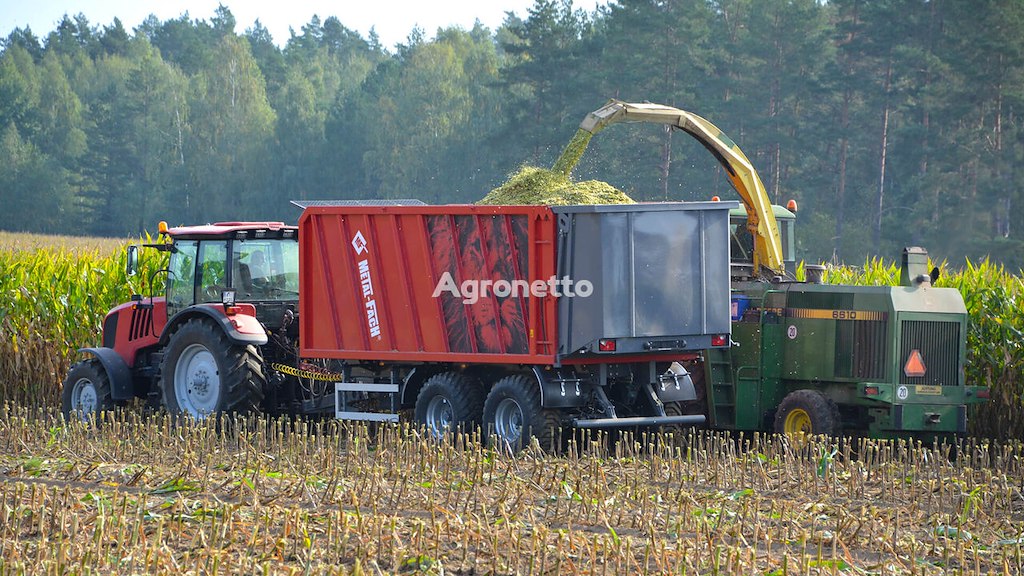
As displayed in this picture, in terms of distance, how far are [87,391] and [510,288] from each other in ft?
16.5

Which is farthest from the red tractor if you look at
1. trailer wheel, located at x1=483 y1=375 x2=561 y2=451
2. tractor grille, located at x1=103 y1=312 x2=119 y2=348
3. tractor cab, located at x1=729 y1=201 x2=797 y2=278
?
tractor cab, located at x1=729 y1=201 x2=797 y2=278


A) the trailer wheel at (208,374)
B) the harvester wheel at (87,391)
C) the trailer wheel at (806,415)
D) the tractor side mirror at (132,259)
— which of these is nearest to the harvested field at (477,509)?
the trailer wheel at (806,415)

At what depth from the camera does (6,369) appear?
1680 cm

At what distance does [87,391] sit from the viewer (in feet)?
46.4

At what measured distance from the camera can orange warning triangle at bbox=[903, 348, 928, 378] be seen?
39.7 ft

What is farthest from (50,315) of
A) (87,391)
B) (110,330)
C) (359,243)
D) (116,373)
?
(359,243)

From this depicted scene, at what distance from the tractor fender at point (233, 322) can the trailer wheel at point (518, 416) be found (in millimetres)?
2437

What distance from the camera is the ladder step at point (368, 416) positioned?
41.2 feet

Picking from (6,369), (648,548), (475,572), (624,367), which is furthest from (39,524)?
(6,369)

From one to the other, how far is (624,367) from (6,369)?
27.7ft

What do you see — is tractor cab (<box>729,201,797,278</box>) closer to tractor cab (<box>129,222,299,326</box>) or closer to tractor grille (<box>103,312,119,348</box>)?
tractor cab (<box>129,222,299,326</box>)

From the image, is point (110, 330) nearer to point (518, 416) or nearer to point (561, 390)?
point (518, 416)

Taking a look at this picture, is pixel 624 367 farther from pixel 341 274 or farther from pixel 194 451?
pixel 194 451

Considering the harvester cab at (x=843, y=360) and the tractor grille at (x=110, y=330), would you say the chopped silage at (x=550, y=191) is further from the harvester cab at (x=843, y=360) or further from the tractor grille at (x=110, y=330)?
the tractor grille at (x=110, y=330)
